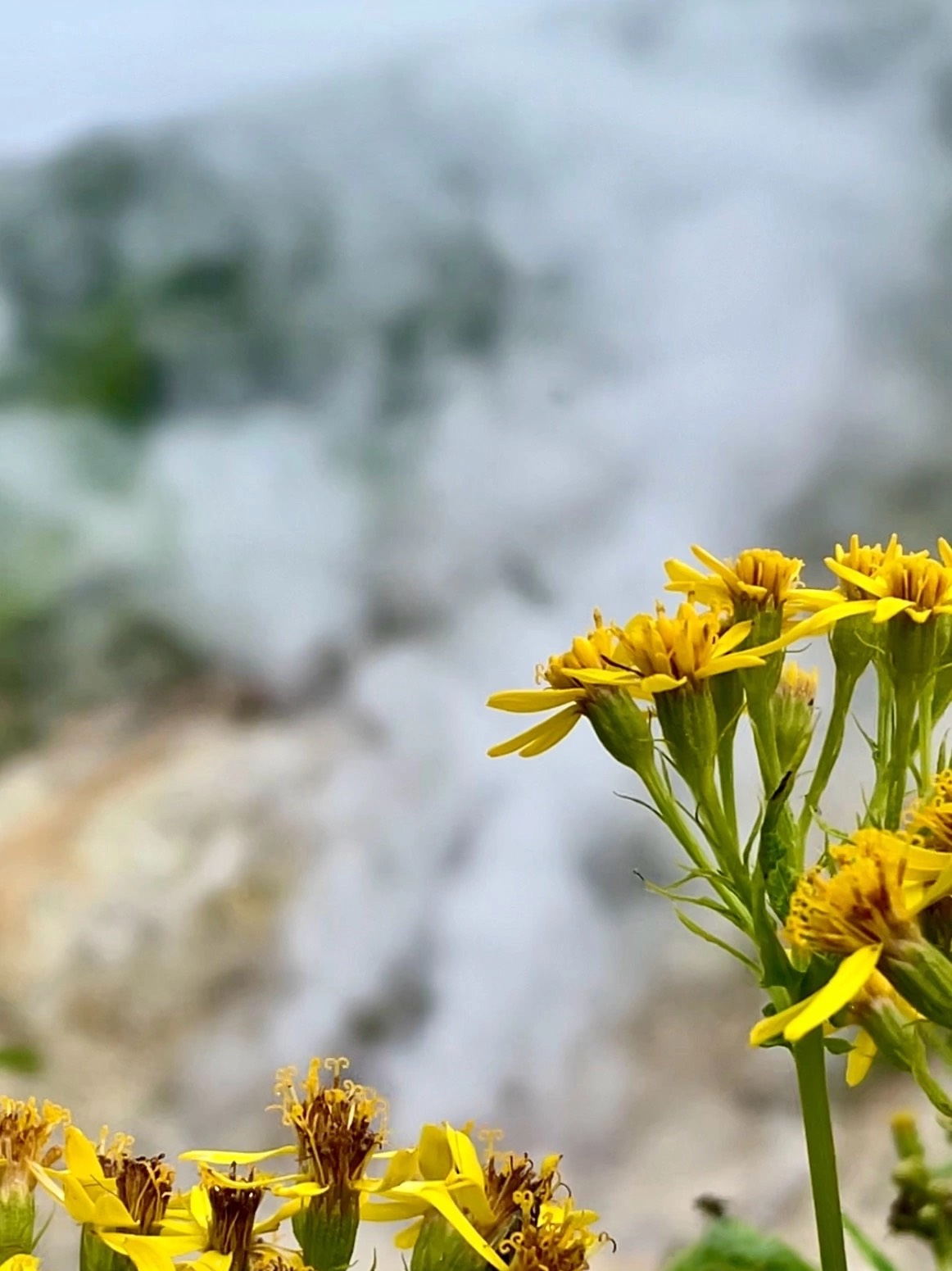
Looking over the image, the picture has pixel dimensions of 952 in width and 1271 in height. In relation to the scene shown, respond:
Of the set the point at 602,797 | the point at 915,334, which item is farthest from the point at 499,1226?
the point at 915,334

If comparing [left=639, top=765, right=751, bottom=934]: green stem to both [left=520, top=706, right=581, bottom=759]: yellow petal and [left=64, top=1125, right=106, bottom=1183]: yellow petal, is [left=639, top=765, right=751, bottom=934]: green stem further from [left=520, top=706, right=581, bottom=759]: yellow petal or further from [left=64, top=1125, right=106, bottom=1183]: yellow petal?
[left=64, top=1125, right=106, bottom=1183]: yellow petal

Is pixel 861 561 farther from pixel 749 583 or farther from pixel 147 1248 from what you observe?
pixel 147 1248

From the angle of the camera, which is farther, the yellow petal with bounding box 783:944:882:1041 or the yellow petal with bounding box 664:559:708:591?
the yellow petal with bounding box 664:559:708:591

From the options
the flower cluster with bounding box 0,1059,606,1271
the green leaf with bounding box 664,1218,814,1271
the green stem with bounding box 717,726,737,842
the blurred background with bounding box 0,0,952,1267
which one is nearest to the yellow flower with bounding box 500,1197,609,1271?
the flower cluster with bounding box 0,1059,606,1271

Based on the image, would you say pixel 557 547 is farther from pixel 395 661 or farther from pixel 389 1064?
pixel 389 1064

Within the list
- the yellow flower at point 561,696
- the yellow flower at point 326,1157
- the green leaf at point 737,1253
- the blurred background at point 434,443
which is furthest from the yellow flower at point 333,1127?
the blurred background at point 434,443

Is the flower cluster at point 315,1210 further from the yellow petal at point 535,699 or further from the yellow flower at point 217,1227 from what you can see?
the yellow petal at point 535,699
